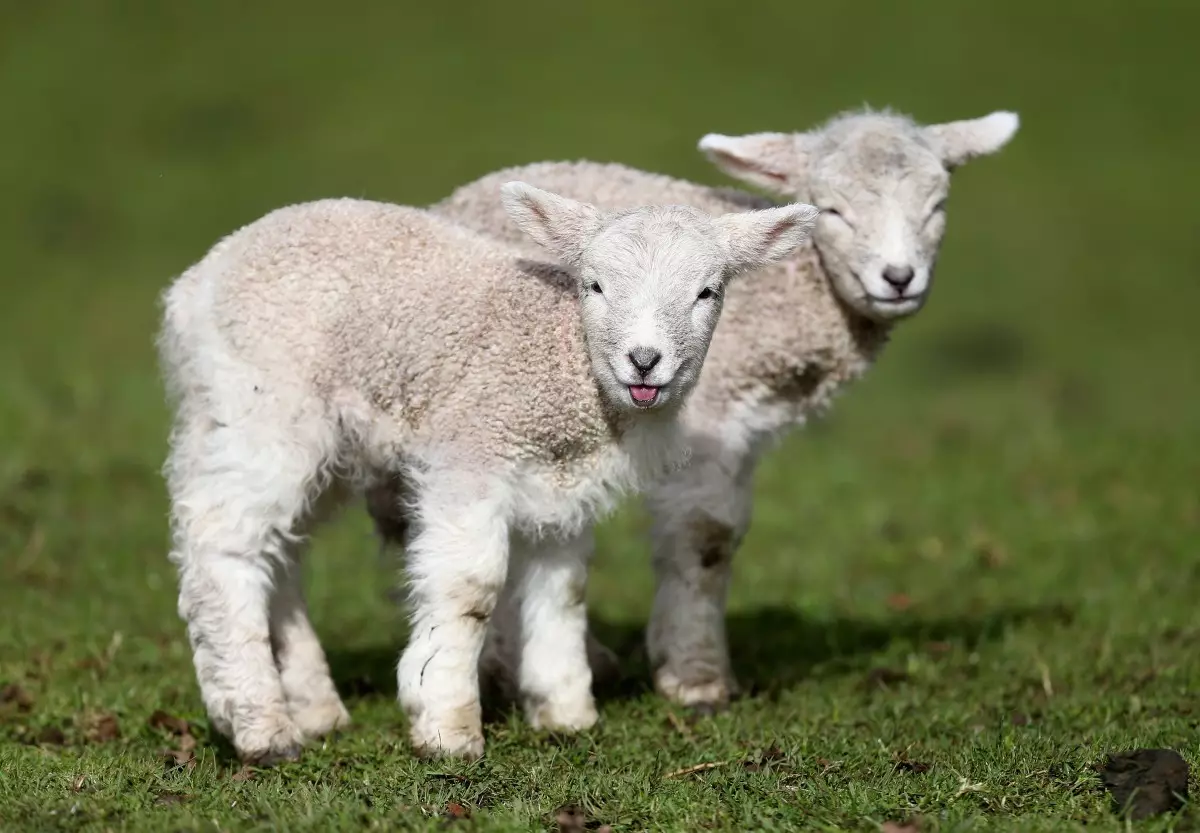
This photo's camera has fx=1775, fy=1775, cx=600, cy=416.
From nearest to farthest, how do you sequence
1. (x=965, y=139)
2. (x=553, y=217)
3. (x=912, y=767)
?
(x=912, y=767), (x=553, y=217), (x=965, y=139)

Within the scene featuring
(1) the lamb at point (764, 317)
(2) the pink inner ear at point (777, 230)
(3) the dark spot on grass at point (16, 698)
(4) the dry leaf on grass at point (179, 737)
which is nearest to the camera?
(4) the dry leaf on grass at point (179, 737)

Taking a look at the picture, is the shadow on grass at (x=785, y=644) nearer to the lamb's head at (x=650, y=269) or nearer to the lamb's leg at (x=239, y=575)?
the lamb's leg at (x=239, y=575)

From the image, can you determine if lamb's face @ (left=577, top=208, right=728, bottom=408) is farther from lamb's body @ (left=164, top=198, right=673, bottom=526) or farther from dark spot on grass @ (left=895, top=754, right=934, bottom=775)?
dark spot on grass @ (left=895, top=754, right=934, bottom=775)

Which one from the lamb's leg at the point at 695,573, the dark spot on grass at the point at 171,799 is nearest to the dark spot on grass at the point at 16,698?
the dark spot on grass at the point at 171,799

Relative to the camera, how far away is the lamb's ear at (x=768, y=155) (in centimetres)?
927

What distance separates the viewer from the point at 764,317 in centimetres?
900

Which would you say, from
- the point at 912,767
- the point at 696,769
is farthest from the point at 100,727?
the point at 912,767

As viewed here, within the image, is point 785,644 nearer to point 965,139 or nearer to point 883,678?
point 883,678

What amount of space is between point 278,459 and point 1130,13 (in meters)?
24.9

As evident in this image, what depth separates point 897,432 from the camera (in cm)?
1678

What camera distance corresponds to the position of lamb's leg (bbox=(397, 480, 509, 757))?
7.29 meters

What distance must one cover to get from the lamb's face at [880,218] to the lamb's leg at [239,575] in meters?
2.96

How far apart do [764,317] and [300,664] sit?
289 cm

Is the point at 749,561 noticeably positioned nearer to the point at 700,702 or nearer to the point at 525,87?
the point at 700,702
